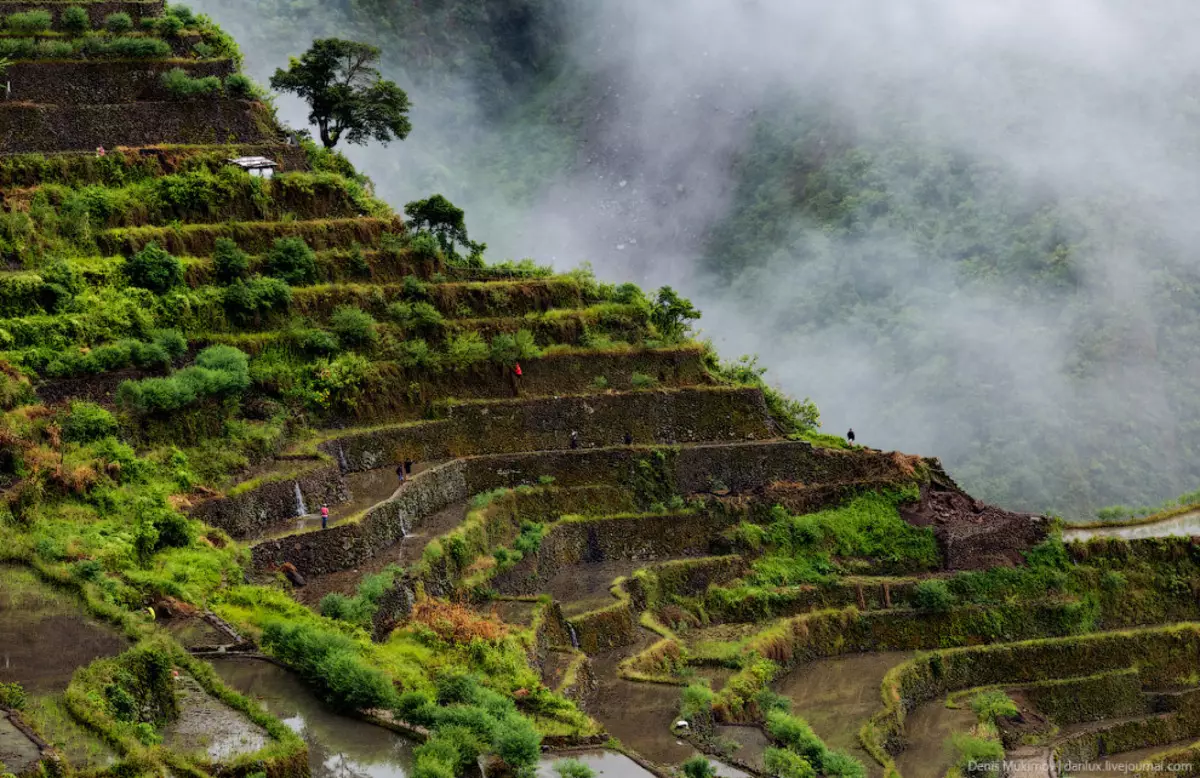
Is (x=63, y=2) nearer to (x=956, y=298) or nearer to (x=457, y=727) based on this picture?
(x=457, y=727)

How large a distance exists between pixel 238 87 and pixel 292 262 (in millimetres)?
7250

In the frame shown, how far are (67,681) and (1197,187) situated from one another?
62.4m

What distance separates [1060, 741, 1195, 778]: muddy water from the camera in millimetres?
40719

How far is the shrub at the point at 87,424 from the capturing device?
36.0m

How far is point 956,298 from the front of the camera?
70.8 metres

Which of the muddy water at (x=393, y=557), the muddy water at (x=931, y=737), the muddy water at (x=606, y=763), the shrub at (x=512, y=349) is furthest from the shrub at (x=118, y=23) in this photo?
the muddy water at (x=931, y=737)

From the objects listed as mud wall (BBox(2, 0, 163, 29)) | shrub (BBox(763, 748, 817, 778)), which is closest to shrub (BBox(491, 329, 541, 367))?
shrub (BBox(763, 748, 817, 778))

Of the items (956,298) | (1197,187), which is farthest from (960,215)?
(1197,187)

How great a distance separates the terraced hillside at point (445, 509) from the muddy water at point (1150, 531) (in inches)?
31.8

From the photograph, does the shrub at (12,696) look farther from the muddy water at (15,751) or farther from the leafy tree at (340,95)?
the leafy tree at (340,95)

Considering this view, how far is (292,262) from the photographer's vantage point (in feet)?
148

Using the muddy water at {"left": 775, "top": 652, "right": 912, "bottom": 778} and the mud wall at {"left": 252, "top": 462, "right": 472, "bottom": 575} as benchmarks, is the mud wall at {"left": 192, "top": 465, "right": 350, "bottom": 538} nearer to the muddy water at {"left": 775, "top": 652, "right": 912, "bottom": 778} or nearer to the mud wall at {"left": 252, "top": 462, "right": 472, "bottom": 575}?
the mud wall at {"left": 252, "top": 462, "right": 472, "bottom": 575}

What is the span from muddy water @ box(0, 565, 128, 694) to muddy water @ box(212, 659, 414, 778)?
2.45 m

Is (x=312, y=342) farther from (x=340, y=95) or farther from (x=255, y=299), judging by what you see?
(x=340, y=95)
